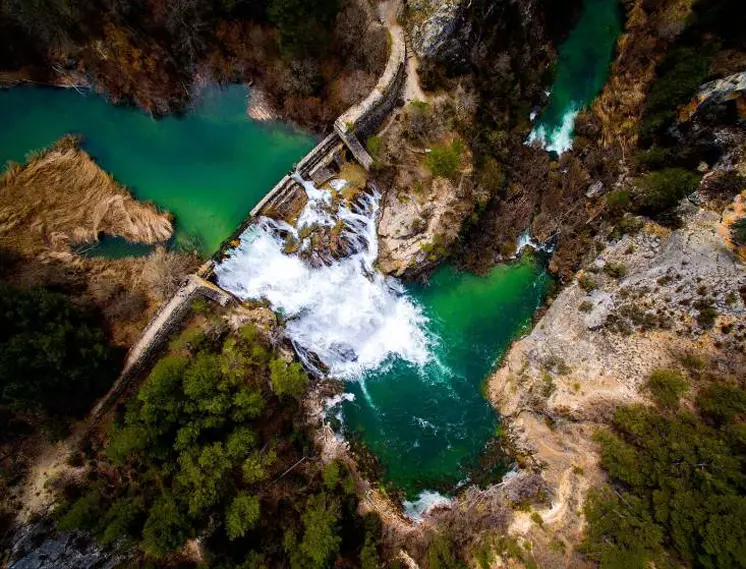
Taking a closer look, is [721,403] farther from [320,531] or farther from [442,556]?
[320,531]

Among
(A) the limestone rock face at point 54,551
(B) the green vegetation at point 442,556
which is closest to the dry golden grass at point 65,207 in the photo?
(A) the limestone rock face at point 54,551

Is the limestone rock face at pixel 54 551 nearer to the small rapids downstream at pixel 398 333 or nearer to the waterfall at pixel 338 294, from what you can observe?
the small rapids downstream at pixel 398 333

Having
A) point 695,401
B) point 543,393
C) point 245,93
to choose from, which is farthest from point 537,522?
point 245,93

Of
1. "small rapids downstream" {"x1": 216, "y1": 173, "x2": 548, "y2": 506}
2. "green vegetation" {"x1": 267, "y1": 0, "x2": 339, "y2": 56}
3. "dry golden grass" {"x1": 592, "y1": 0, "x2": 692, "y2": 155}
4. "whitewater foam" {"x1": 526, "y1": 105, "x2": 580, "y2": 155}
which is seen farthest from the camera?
"whitewater foam" {"x1": 526, "y1": 105, "x2": 580, "y2": 155}

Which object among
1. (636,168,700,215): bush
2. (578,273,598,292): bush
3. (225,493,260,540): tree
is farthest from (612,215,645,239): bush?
(225,493,260,540): tree

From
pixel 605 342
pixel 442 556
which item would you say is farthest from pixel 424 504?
pixel 605 342

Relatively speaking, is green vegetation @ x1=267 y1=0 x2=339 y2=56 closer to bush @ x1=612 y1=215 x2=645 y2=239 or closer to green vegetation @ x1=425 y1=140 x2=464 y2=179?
green vegetation @ x1=425 y1=140 x2=464 y2=179
